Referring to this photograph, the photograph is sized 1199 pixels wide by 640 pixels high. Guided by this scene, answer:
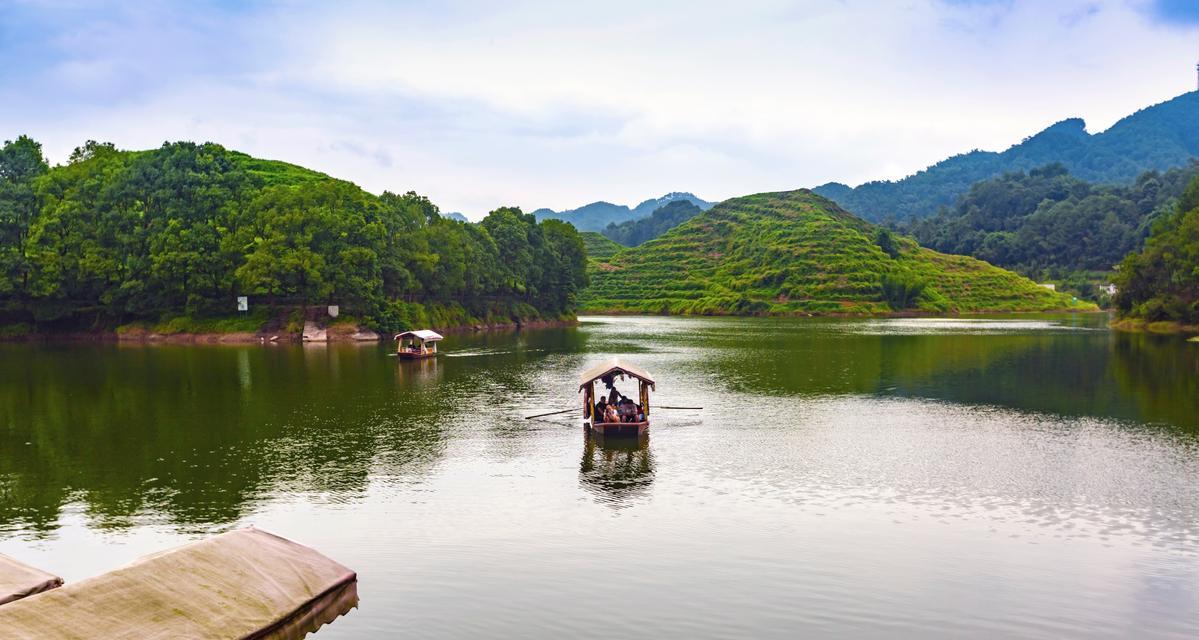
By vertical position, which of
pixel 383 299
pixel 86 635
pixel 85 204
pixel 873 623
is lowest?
pixel 873 623

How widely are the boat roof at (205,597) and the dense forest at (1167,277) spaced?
124 metres

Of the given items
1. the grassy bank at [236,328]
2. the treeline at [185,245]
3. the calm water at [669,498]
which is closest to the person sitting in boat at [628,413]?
the calm water at [669,498]

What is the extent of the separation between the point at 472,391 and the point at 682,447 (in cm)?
2443

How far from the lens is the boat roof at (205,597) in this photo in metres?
15.7

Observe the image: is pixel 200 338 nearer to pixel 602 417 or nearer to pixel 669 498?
pixel 602 417

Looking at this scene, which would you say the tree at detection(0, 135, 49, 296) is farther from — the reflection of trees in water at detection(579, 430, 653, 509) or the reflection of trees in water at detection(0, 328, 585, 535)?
the reflection of trees in water at detection(579, 430, 653, 509)

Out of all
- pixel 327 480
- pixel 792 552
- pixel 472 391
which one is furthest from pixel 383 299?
pixel 792 552

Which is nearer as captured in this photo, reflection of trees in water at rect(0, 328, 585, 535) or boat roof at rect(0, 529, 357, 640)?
boat roof at rect(0, 529, 357, 640)

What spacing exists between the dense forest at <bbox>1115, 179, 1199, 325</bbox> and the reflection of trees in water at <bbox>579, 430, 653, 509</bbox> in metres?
103

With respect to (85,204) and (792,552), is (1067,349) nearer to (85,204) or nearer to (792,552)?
(792,552)

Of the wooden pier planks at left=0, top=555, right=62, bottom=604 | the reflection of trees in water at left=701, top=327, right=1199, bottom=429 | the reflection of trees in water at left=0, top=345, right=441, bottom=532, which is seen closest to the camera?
the wooden pier planks at left=0, top=555, right=62, bottom=604

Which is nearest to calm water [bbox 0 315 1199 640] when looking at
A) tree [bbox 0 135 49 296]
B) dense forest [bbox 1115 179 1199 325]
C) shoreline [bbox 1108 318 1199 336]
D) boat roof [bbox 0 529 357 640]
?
boat roof [bbox 0 529 357 640]

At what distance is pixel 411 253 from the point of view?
426 feet

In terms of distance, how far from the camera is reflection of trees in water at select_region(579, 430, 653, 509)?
31875mm
